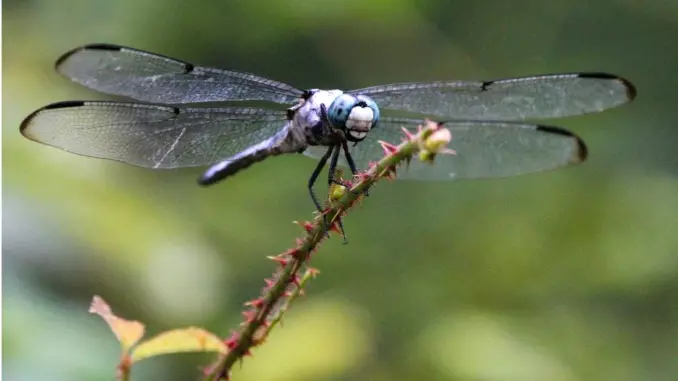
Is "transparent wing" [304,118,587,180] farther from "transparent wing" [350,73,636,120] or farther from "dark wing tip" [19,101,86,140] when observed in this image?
"dark wing tip" [19,101,86,140]

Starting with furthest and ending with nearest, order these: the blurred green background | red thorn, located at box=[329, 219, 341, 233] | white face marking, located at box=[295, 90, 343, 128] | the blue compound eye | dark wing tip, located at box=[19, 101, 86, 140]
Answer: the blurred green background → white face marking, located at box=[295, 90, 343, 128] → the blue compound eye → dark wing tip, located at box=[19, 101, 86, 140] → red thorn, located at box=[329, 219, 341, 233]

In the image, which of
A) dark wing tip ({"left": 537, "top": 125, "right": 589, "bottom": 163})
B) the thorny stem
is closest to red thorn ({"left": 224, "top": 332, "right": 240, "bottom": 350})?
the thorny stem

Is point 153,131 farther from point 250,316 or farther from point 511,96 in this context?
point 250,316

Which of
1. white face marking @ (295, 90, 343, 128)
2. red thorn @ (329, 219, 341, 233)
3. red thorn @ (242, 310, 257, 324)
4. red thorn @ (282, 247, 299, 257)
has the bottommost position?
red thorn @ (242, 310, 257, 324)

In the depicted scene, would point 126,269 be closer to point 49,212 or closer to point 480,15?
point 49,212

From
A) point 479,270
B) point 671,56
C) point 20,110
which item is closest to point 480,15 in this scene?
point 671,56

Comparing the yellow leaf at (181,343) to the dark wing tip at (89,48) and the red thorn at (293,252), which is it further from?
the dark wing tip at (89,48)

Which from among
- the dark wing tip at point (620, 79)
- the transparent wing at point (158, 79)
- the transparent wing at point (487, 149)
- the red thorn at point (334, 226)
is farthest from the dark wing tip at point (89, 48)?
the dark wing tip at point (620, 79)
